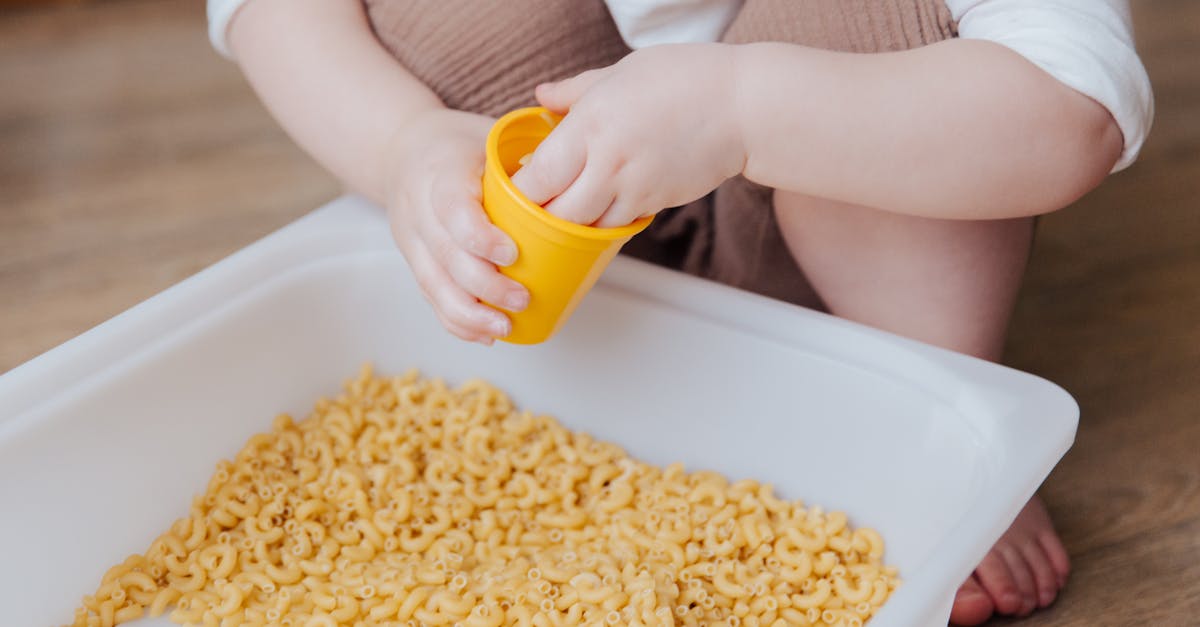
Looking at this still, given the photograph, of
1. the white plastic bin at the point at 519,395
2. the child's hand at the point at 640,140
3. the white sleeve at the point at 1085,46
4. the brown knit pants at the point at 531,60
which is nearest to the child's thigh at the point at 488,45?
the brown knit pants at the point at 531,60

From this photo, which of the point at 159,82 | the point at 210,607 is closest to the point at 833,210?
the point at 210,607

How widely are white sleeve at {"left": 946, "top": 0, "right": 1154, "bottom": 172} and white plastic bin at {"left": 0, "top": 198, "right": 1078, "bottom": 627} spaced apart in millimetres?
166

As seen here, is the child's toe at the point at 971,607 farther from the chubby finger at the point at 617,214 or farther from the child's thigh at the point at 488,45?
the child's thigh at the point at 488,45

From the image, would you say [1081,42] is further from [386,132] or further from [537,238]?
[386,132]

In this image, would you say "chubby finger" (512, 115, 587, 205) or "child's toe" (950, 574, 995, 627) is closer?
"chubby finger" (512, 115, 587, 205)

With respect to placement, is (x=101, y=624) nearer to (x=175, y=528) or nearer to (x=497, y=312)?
(x=175, y=528)

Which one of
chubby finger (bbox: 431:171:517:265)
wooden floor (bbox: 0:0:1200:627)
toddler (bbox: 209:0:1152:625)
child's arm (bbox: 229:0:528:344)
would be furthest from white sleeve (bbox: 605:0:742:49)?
wooden floor (bbox: 0:0:1200:627)

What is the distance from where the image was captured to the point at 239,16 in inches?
37.2

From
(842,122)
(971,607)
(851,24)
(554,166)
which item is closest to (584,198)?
(554,166)

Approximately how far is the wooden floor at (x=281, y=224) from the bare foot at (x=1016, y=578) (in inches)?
0.7

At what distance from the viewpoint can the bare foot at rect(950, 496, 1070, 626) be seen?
0.80 m

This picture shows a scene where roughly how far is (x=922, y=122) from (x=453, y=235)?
273 mm

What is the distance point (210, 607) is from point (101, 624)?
2.7 inches

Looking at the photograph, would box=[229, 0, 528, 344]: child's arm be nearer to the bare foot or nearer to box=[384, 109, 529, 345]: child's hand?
box=[384, 109, 529, 345]: child's hand
